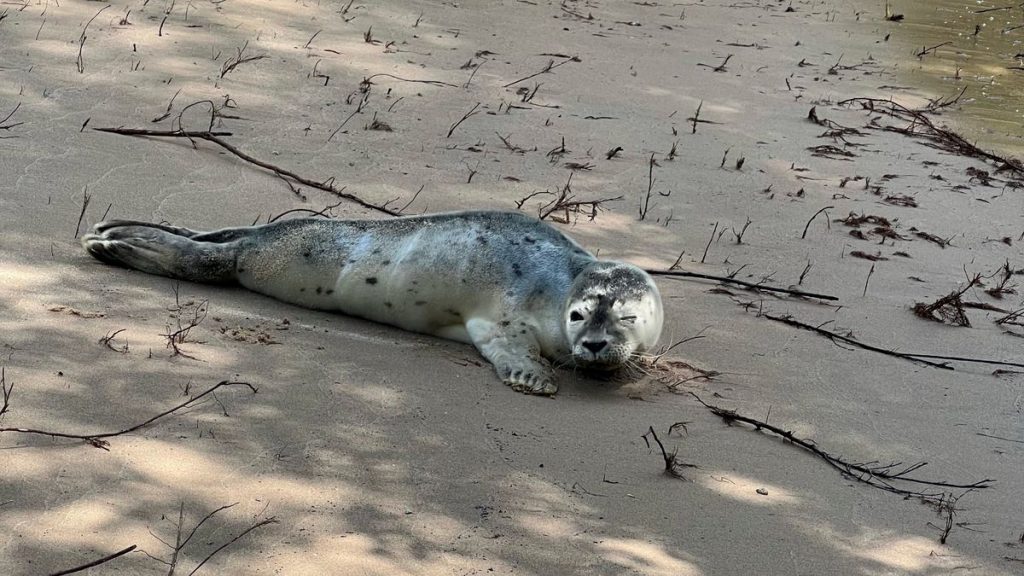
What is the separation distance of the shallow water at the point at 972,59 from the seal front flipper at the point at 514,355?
7136mm

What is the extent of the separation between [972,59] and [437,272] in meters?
11.3

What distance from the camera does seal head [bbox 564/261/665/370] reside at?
5.42 meters

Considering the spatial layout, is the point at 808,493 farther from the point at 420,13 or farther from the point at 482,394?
the point at 420,13

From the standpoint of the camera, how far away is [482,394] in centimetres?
518

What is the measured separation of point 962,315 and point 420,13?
7.16m

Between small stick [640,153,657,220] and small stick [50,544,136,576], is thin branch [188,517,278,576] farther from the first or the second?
small stick [640,153,657,220]

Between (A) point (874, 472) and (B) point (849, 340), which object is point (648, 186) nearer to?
(B) point (849, 340)

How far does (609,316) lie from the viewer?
5.51 meters

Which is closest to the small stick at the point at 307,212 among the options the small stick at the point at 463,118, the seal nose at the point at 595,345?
the small stick at the point at 463,118

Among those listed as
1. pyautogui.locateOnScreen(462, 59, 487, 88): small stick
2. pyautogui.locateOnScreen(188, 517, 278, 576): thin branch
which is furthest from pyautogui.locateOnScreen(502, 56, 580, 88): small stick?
pyautogui.locateOnScreen(188, 517, 278, 576): thin branch

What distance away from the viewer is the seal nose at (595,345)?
539cm

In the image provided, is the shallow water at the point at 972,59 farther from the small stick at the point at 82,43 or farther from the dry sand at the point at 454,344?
the small stick at the point at 82,43

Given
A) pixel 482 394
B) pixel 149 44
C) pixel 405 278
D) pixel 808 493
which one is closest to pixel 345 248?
pixel 405 278

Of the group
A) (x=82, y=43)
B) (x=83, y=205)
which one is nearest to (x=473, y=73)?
(x=82, y=43)
